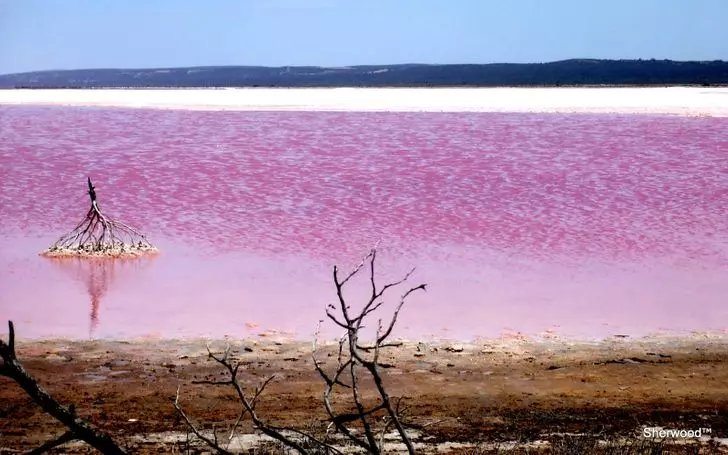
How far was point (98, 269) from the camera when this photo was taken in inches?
427

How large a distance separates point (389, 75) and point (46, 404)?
505ft

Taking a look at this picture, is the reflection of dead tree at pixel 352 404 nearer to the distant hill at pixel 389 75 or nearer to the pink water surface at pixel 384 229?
the pink water surface at pixel 384 229

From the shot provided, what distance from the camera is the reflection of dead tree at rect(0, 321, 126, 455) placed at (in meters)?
2.46

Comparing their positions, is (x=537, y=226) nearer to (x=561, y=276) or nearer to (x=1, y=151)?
(x=561, y=276)

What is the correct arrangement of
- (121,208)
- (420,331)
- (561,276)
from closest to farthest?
1. (420,331)
2. (561,276)
3. (121,208)

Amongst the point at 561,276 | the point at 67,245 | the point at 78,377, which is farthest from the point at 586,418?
the point at 67,245

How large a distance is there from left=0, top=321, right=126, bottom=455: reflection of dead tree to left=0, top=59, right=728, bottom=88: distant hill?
110 m

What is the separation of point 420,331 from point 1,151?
17.7 m

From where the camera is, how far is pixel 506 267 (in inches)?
427

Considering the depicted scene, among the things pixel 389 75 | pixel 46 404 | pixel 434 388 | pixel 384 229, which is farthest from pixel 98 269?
pixel 389 75

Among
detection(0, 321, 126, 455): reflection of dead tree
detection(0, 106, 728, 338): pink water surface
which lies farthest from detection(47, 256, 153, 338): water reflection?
detection(0, 321, 126, 455): reflection of dead tree

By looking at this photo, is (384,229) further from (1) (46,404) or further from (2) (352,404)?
(1) (46,404)

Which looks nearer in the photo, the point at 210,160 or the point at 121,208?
the point at 121,208

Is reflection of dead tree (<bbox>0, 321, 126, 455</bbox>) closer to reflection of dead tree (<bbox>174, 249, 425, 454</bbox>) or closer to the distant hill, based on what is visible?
reflection of dead tree (<bbox>174, 249, 425, 454</bbox>)
